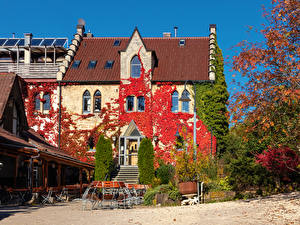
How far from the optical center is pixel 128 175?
101 feet

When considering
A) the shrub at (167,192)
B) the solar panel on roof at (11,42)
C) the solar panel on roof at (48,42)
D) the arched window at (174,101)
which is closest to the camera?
the shrub at (167,192)

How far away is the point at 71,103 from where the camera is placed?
3438 centimetres

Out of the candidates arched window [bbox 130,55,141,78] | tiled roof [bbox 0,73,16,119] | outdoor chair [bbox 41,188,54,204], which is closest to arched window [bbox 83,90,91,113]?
arched window [bbox 130,55,141,78]

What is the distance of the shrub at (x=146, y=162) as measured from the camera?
2888 centimetres

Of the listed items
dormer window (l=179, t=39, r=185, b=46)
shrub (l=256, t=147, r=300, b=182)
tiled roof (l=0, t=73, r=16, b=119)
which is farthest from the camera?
dormer window (l=179, t=39, r=185, b=46)

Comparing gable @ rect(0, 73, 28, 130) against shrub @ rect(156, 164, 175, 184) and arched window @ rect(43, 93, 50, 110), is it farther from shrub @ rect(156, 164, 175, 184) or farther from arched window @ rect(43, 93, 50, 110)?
shrub @ rect(156, 164, 175, 184)

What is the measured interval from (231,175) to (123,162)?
14.4 m

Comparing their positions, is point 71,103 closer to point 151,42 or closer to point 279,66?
point 151,42

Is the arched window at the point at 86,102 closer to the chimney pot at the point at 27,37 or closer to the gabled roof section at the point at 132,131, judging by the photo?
the gabled roof section at the point at 132,131

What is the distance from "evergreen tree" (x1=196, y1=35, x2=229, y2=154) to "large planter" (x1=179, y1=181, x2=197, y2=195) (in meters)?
13.8

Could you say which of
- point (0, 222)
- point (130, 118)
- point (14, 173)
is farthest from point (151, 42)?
point (0, 222)

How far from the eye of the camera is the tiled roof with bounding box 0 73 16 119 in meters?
24.0

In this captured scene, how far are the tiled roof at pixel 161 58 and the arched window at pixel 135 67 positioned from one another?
47.5 inches

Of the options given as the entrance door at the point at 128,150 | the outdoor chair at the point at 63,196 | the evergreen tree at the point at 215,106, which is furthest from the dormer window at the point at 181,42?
the outdoor chair at the point at 63,196
